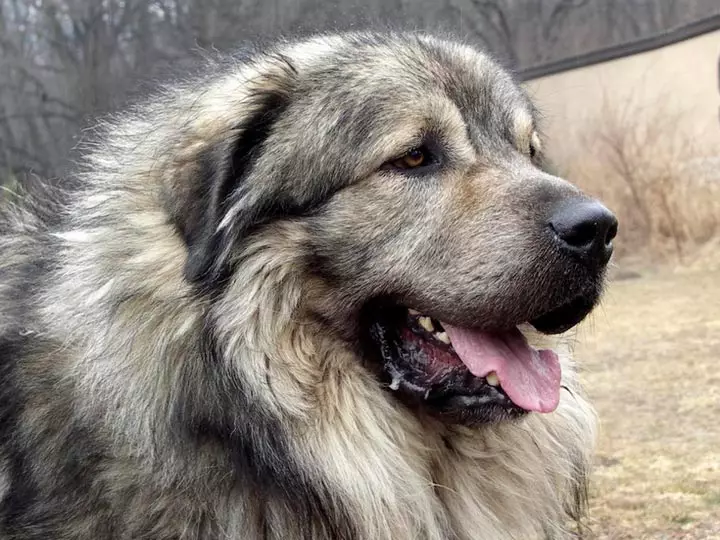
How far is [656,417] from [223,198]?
377 centimetres

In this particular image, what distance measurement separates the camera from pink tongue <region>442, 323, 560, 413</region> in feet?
8.35

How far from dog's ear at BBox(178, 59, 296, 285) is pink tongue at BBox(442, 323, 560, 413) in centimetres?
69

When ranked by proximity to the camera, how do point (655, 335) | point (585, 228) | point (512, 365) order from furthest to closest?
1. point (655, 335)
2. point (512, 365)
3. point (585, 228)

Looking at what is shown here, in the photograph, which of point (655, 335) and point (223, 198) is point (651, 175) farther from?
point (223, 198)

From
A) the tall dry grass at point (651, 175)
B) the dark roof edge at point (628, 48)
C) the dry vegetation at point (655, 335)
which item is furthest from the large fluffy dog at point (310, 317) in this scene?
the tall dry grass at point (651, 175)

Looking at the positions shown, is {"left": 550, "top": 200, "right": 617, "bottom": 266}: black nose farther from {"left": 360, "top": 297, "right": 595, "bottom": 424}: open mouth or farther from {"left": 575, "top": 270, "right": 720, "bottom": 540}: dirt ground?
{"left": 575, "top": 270, "right": 720, "bottom": 540}: dirt ground

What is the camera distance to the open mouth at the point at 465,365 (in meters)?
2.54

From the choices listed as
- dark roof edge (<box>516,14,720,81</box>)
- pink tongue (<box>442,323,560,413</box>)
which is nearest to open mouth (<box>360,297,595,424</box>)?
pink tongue (<box>442,323,560,413</box>)

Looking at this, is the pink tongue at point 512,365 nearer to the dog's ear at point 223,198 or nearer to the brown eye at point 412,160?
the brown eye at point 412,160

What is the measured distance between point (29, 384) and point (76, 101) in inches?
525

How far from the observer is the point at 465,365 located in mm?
2557

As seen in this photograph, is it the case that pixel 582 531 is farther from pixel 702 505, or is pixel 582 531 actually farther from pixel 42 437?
pixel 42 437

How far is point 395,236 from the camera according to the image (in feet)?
8.33

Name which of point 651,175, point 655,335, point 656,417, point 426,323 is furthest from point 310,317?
point 651,175
